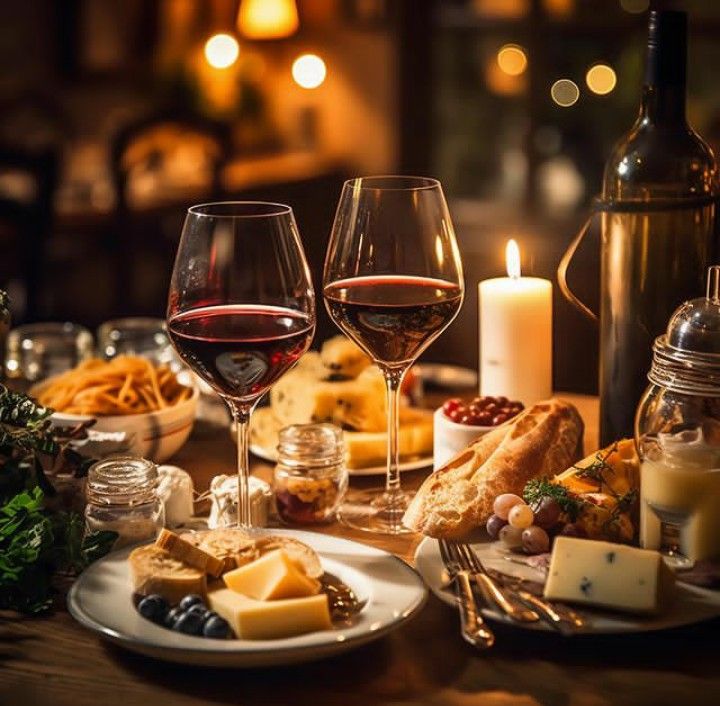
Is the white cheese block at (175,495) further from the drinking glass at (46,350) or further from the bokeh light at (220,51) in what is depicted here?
the bokeh light at (220,51)

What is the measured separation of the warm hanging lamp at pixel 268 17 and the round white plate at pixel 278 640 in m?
4.35

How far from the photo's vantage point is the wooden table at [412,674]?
1.04m

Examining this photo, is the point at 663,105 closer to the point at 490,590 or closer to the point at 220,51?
the point at 490,590

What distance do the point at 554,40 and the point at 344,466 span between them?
3.33 metres

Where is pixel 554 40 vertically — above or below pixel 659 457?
above

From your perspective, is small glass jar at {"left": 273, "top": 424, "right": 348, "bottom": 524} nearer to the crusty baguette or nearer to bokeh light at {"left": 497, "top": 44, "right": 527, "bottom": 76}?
the crusty baguette

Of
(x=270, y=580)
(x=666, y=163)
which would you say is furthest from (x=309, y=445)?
(x=666, y=163)

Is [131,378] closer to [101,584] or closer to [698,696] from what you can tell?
[101,584]

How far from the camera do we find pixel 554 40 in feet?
14.9

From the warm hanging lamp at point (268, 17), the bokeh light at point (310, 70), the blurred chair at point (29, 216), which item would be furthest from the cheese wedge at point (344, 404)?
the bokeh light at point (310, 70)

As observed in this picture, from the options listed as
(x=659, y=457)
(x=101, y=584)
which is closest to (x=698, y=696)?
(x=659, y=457)

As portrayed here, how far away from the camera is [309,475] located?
1.44 metres


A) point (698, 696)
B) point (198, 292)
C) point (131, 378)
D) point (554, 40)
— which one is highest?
point (554, 40)

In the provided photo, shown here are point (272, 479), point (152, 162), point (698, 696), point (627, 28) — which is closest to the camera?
point (698, 696)
